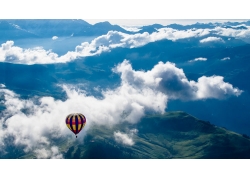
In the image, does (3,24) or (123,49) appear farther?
(123,49)

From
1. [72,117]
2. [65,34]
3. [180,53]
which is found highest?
[180,53]

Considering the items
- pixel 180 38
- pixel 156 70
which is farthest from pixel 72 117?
pixel 180 38

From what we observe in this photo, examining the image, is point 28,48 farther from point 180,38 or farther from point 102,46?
point 180,38

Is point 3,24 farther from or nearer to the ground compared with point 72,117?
farther from the ground

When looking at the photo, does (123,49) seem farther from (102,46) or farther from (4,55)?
(4,55)

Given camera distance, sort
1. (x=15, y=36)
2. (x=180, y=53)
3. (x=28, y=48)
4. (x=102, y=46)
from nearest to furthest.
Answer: (x=15, y=36) < (x=28, y=48) < (x=102, y=46) < (x=180, y=53)

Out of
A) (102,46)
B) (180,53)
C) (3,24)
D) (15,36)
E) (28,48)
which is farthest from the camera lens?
(180,53)

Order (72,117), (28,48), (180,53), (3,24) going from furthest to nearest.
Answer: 1. (180,53)
2. (28,48)
3. (3,24)
4. (72,117)

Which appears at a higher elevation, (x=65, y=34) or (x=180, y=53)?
(x=180, y=53)

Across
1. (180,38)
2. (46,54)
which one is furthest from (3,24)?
(180,38)
